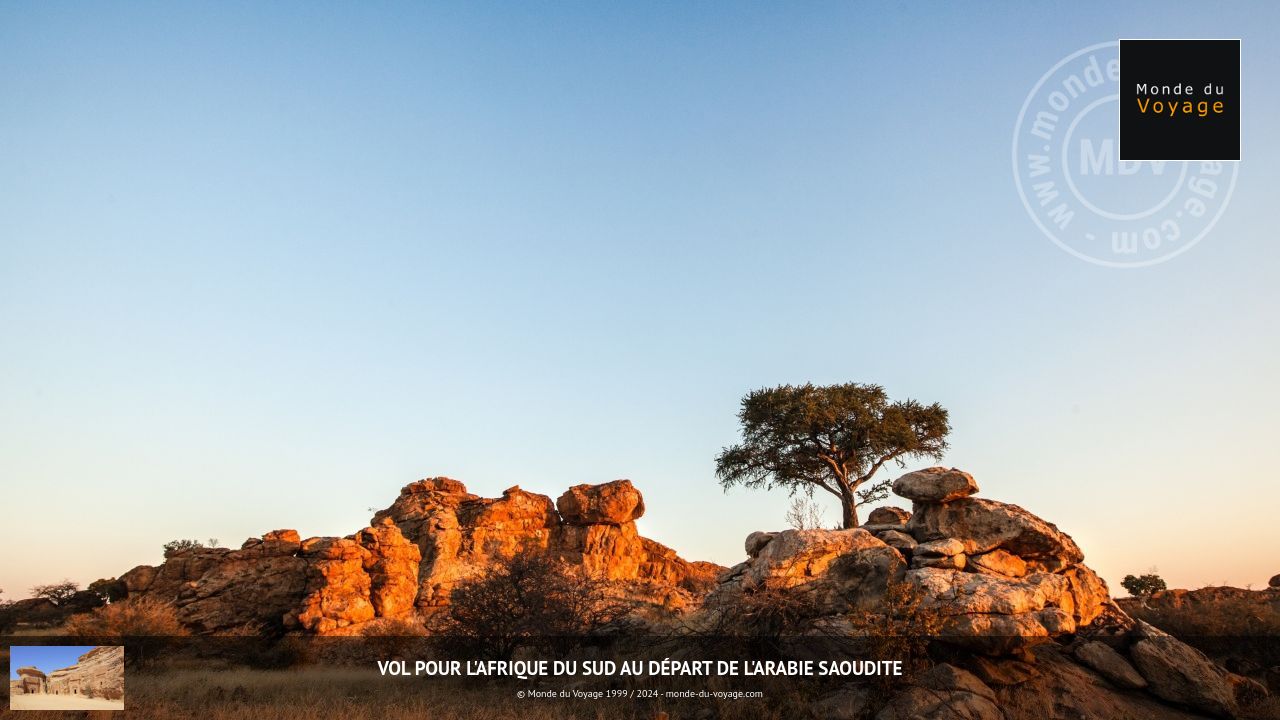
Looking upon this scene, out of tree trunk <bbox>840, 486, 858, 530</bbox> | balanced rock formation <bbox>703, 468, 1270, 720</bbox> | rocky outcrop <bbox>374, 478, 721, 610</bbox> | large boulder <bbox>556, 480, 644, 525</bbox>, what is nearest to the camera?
balanced rock formation <bbox>703, 468, 1270, 720</bbox>

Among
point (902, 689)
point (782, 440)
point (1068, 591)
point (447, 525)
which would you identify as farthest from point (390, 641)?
point (1068, 591)

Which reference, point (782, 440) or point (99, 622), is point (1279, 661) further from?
point (99, 622)

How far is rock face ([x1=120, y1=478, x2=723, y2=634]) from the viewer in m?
32.0

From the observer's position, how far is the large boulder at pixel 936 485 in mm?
18188

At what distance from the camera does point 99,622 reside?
83.0 feet

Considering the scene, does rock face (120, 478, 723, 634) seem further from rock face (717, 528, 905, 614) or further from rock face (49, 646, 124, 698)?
rock face (49, 646, 124, 698)

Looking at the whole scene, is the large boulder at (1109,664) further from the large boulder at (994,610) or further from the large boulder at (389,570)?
the large boulder at (389,570)

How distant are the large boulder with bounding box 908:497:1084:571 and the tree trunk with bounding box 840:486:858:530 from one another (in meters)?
Answer: 10.3

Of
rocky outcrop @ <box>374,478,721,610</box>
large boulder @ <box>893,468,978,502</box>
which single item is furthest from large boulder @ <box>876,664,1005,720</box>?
rocky outcrop @ <box>374,478,721,610</box>

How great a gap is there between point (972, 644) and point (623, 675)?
769cm

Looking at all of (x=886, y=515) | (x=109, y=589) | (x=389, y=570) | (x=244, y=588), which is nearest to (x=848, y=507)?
(x=886, y=515)

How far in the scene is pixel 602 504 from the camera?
49.4 meters

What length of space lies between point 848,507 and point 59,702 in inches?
977

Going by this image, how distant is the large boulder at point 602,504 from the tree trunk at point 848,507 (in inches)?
866
